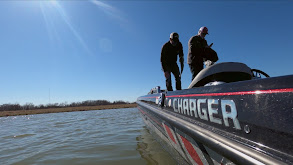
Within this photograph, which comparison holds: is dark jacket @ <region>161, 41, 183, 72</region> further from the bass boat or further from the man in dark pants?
the bass boat

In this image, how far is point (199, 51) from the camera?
329 centimetres

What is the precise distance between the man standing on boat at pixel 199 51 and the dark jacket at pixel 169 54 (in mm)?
708

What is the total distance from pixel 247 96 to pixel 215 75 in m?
1.16

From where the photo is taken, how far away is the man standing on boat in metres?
3.22

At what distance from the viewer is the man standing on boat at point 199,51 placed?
10.6ft

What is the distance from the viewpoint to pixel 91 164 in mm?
2709

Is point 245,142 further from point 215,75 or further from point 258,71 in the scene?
point 258,71

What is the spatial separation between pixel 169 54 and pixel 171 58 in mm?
117

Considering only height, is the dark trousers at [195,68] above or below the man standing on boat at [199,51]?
below

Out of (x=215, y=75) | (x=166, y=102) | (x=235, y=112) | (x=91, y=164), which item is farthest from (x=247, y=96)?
(x=91, y=164)

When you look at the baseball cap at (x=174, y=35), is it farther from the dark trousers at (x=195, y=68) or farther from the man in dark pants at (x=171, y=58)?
the dark trousers at (x=195, y=68)

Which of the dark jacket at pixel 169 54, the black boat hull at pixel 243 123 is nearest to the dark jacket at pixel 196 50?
the dark jacket at pixel 169 54

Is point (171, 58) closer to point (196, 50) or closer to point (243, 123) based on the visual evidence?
point (196, 50)

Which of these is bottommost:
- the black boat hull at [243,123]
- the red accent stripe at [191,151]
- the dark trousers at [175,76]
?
the red accent stripe at [191,151]
